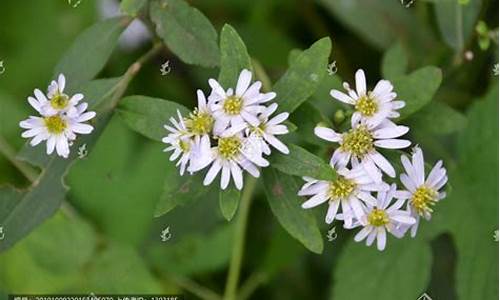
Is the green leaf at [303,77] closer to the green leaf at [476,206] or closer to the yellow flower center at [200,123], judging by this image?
the yellow flower center at [200,123]

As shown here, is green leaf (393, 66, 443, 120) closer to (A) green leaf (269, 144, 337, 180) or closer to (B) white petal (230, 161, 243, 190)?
(A) green leaf (269, 144, 337, 180)

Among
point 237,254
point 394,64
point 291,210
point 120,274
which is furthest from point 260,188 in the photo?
point 291,210

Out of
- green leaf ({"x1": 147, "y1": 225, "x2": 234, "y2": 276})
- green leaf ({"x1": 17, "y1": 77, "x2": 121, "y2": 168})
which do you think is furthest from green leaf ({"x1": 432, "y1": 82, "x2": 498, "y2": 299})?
green leaf ({"x1": 17, "y1": 77, "x2": 121, "y2": 168})

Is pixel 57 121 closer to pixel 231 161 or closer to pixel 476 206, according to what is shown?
pixel 231 161

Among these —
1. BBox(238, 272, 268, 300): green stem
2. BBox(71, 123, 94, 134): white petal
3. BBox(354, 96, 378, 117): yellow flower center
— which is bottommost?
BBox(238, 272, 268, 300): green stem

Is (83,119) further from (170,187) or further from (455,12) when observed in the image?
(455,12)

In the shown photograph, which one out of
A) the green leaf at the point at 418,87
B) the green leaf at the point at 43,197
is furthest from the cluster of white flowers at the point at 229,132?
the green leaf at the point at 418,87
